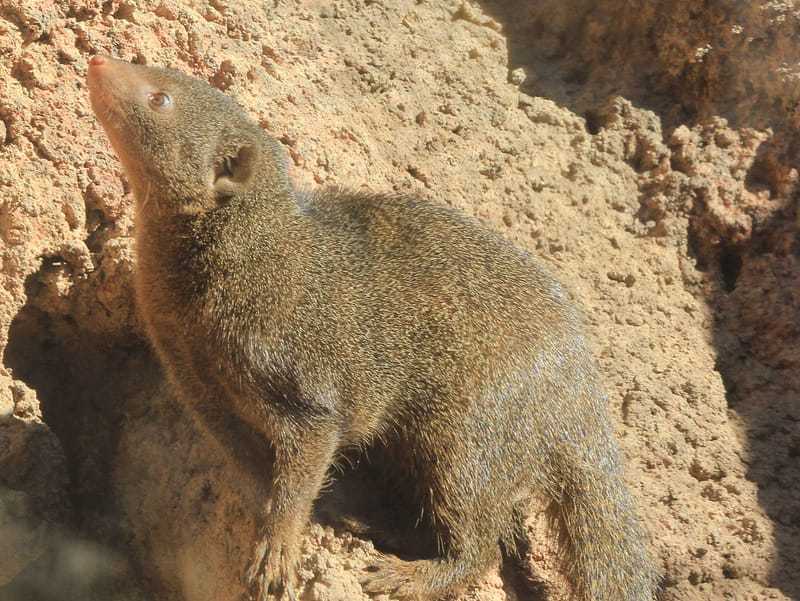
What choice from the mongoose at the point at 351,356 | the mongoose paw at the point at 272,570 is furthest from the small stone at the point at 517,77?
the mongoose paw at the point at 272,570

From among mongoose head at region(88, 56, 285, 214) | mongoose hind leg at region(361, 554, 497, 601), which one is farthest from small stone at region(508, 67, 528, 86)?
mongoose hind leg at region(361, 554, 497, 601)

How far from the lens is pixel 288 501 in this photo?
87.9 inches

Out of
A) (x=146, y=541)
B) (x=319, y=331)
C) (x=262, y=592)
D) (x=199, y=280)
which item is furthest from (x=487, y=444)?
(x=146, y=541)

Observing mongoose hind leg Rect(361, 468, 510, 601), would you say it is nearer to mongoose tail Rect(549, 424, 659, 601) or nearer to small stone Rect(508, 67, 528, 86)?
mongoose tail Rect(549, 424, 659, 601)

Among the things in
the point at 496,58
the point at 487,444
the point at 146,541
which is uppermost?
the point at 496,58

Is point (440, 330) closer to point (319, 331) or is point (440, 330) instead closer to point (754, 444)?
point (319, 331)

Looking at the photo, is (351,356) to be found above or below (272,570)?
above

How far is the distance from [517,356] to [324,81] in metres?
1.29

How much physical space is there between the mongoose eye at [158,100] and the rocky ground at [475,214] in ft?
1.60

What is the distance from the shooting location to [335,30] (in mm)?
3293

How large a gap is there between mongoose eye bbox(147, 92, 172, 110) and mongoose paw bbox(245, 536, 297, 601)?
107cm

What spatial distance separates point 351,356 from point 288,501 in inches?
14.8

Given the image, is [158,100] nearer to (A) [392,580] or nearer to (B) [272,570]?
(B) [272,570]

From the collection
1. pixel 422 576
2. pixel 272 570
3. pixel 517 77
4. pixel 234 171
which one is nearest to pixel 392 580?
pixel 422 576
